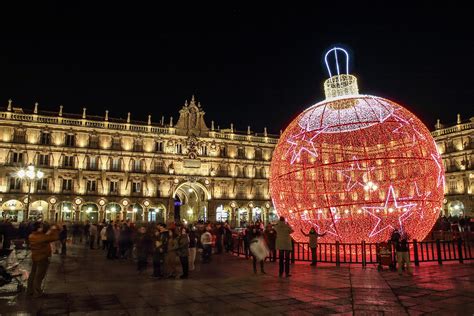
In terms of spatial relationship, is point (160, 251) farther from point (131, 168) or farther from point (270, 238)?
point (131, 168)

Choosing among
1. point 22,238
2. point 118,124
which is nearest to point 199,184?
point 118,124

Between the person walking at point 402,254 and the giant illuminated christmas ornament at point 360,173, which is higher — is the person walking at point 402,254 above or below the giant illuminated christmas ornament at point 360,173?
below

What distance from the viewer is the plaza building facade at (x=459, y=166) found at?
45.2 meters

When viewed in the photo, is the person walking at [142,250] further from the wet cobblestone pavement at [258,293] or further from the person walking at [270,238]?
the person walking at [270,238]

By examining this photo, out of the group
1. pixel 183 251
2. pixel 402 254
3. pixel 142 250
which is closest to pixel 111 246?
pixel 142 250

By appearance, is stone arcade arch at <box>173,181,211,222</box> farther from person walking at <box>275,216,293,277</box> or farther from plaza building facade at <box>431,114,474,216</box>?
person walking at <box>275,216,293,277</box>

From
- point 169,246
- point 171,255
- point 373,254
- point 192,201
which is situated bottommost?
point 373,254

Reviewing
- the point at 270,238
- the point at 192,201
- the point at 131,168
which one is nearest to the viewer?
the point at 270,238

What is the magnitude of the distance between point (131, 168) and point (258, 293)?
41.3 metres

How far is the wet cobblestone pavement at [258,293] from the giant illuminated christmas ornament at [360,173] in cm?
163

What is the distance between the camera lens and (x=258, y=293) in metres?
7.95

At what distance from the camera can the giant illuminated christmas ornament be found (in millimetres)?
11953

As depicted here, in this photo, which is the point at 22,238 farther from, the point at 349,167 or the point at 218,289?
the point at 349,167

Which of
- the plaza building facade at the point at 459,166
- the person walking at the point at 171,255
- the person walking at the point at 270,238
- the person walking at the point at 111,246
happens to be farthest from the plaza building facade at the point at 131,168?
the person walking at the point at 171,255
